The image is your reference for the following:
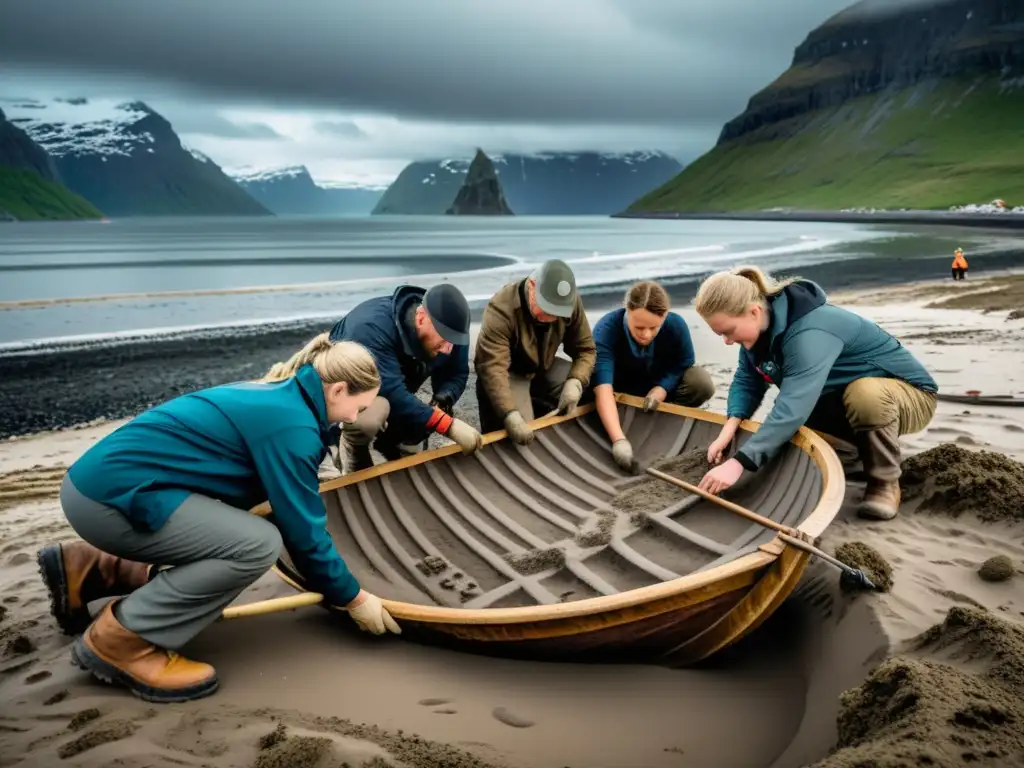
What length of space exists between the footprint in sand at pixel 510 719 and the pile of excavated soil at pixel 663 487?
1773 millimetres

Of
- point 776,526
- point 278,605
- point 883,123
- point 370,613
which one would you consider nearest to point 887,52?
point 883,123

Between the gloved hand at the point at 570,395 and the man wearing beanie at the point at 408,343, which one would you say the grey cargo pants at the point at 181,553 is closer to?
the man wearing beanie at the point at 408,343

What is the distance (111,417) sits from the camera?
8.57m

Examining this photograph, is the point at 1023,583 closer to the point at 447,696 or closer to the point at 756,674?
the point at 756,674

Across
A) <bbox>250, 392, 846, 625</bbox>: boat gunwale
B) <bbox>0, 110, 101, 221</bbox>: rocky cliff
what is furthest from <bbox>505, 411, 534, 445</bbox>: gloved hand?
<bbox>0, 110, 101, 221</bbox>: rocky cliff

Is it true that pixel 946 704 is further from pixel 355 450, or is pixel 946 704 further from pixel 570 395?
pixel 355 450

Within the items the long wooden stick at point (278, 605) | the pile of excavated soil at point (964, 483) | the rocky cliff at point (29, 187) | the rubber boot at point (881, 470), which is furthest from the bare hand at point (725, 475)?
the rocky cliff at point (29, 187)

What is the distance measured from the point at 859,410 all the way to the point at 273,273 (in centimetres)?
2963

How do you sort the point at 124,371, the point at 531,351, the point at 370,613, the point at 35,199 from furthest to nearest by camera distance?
1. the point at 35,199
2. the point at 124,371
3. the point at 531,351
4. the point at 370,613

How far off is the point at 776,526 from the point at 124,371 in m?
Result: 10.7

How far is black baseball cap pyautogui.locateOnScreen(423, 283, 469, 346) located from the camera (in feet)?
14.4

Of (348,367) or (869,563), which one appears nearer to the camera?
(348,367)

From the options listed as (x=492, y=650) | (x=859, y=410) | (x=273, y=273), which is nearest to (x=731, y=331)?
(x=859, y=410)

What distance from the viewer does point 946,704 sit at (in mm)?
2271
